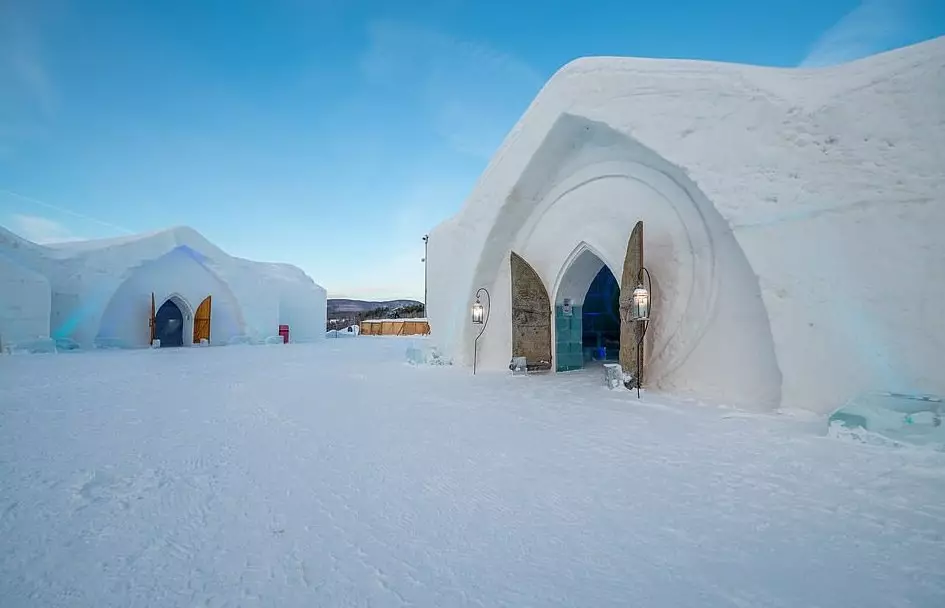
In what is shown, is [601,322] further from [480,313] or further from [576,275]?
[480,313]

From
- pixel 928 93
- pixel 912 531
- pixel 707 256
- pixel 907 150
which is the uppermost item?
pixel 928 93

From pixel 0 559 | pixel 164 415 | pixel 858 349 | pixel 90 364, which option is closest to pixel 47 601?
pixel 0 559

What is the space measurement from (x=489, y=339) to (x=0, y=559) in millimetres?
9136

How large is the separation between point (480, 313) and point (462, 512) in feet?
26.2

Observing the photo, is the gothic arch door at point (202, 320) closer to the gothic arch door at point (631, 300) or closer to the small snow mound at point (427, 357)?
the small snow mound at point (427, 357)

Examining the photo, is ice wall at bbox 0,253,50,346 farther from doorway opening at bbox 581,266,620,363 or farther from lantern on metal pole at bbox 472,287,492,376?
doorway opening at bbox 581,266,620,363

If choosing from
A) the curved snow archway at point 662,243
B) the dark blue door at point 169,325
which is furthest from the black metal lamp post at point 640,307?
the dark blue door at point 169,325

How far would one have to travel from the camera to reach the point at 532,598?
1.92m

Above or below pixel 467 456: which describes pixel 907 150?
above

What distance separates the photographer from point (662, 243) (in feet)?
24.8

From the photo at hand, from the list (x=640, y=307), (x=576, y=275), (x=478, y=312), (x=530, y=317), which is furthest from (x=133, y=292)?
(x=640, y=307)

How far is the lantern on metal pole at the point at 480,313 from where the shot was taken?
10.7 meters

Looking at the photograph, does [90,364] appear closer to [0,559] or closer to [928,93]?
[0,559]

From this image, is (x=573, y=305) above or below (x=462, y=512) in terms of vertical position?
above
